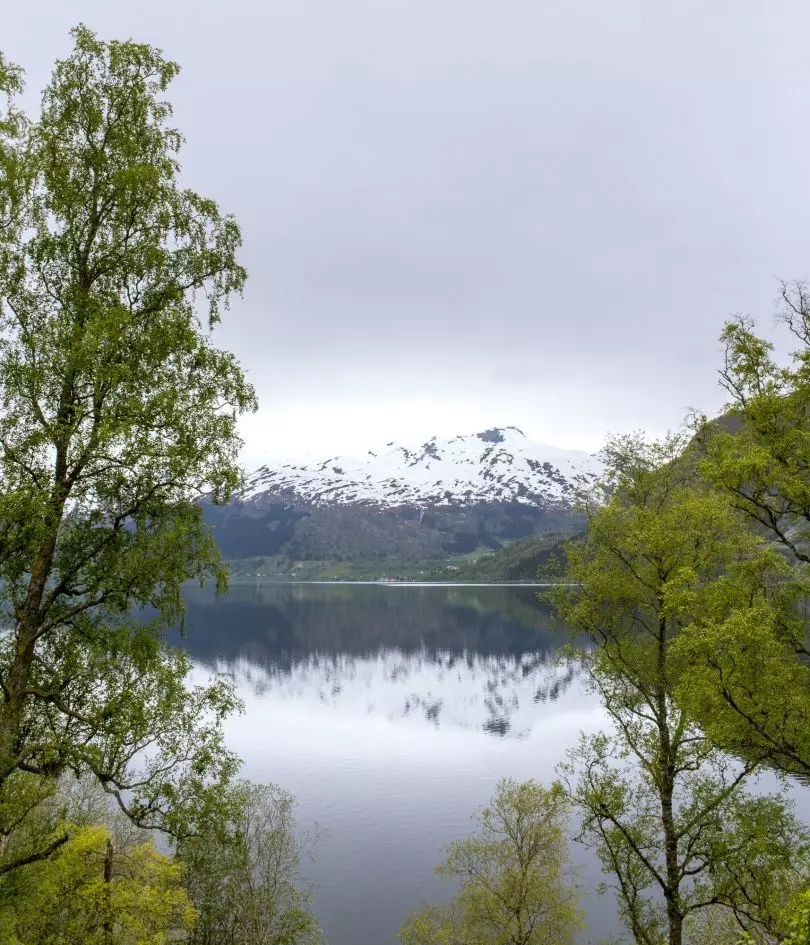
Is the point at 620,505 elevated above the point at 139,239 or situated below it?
below

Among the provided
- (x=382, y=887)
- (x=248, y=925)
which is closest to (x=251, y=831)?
(x=248, y=925)

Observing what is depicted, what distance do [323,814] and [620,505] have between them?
66.8 metres

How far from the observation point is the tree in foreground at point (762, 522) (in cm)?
2064

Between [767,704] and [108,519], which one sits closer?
[108,519]

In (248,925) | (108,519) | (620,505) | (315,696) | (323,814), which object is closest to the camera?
(108,519)

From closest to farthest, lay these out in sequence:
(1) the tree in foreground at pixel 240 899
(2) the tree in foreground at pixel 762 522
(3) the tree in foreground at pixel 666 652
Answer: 1. (2) the tree in foreground at pixel 762 522
2. (3) the tree in foreground at pixel 666 652
3. (1) the tree in foreground at pixel 240 899

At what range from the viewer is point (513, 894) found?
47.2 metres

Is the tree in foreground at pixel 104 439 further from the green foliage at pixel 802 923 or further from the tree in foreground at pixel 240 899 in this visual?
the tree in foreground at pixel 240 899

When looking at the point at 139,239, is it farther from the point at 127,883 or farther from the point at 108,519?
the point at 127,883

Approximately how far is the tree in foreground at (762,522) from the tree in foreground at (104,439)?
50.5 ft

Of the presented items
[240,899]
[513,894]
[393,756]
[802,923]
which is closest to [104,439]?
[802,923]

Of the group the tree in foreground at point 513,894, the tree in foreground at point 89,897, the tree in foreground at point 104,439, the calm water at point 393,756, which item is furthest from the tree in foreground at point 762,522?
the tree in foreground at point 513,894

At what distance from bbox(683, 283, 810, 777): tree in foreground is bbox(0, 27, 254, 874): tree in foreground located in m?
15.4

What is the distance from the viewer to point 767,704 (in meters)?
21.2
